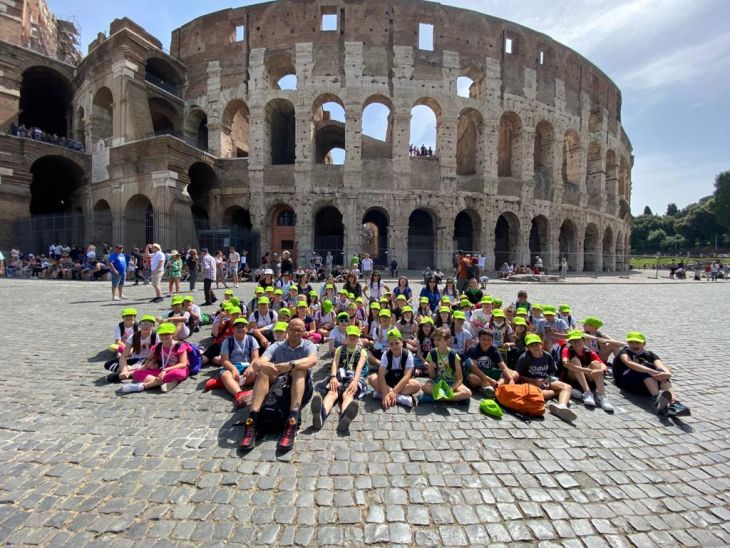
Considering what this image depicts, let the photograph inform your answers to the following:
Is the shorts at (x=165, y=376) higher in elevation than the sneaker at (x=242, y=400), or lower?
higher

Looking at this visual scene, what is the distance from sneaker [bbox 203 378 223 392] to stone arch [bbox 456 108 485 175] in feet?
70.9

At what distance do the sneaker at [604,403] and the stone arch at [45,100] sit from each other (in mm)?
32884

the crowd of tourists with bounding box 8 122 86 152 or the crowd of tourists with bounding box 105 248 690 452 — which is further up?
the crowd of tourists with bounding box 8 122 86 152

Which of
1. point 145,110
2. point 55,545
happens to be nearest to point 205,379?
point 55,545

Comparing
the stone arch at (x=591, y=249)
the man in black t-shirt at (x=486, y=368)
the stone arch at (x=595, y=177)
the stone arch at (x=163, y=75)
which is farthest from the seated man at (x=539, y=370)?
the stone arch at (x=595, y=177)

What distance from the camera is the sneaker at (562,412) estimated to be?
12.8 feet

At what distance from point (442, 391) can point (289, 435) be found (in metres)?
1.92

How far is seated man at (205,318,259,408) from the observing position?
4.45 metres

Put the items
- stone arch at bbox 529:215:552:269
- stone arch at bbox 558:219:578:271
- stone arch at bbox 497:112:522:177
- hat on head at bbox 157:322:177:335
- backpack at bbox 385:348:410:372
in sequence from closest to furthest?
backpack at bbox 385:348:410:372 < hat on head at bbox 157:322:177:335 < stone arch at bbox 497:112:522:177 < stone arch at bbox 529:215:552:269 < stone arch at bbox 558:219:578:271

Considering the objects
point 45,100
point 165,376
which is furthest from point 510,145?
point 45,100

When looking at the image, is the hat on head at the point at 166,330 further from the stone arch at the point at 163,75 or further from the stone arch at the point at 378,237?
the stone arch at the point at 163,75

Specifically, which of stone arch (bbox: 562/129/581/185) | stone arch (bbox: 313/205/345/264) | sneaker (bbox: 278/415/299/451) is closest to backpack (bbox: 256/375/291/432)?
sneaker (bbox: 278/415/299/451)

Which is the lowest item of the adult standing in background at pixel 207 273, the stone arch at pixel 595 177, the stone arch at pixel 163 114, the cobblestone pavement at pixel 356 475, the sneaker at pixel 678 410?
the cobblestone pavement at pixel 356 475

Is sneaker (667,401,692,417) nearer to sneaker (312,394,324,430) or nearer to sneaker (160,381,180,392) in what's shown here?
sneaker (312,394,324,430)
